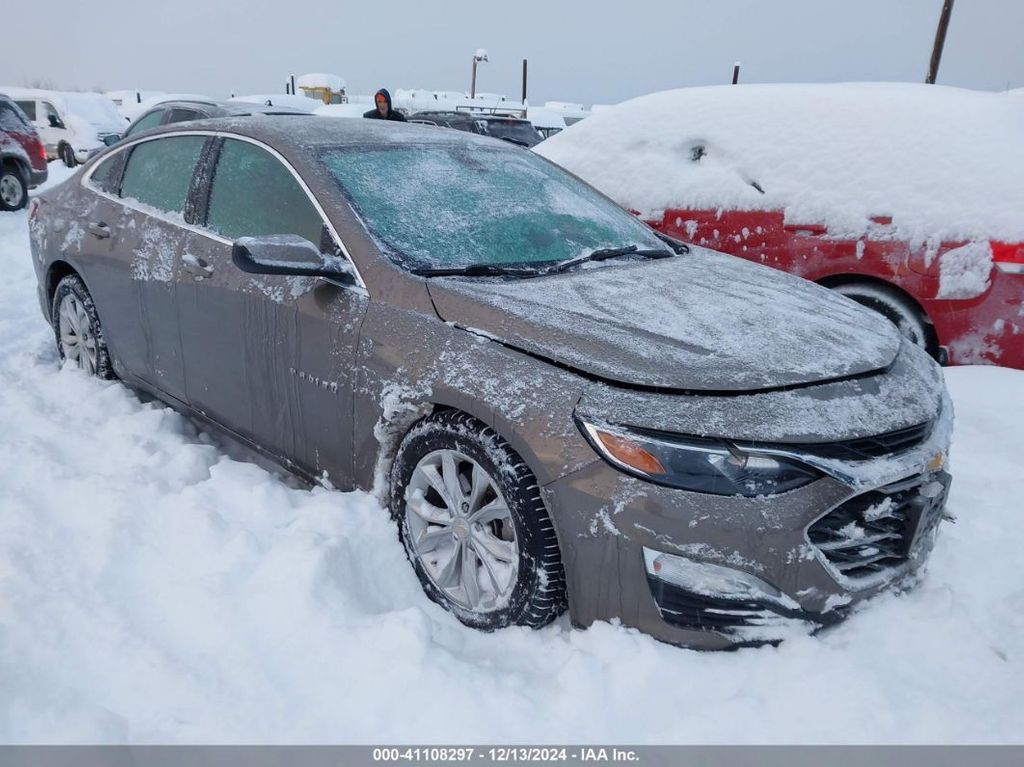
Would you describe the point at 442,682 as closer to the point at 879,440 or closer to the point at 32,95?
the point at 879,440

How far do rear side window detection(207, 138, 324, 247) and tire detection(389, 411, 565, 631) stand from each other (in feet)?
2.90

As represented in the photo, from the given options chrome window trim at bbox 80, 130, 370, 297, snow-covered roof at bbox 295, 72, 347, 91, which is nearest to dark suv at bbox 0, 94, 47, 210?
chrome window trim at bbox 80, 130, 370, 297

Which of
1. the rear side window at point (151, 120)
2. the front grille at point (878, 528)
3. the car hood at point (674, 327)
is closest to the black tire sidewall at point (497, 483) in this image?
the car hood at point (674, 327)

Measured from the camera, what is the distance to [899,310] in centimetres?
423

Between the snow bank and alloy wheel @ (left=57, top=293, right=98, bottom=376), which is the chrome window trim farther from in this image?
the snow bank

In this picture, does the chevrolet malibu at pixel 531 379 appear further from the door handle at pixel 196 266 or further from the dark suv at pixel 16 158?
the dark suv at pixel 16 158

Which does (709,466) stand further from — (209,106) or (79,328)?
(209,106)

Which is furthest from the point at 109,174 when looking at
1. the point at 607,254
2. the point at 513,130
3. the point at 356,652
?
the point at 513,130

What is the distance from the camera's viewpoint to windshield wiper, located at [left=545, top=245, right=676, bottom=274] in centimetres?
276

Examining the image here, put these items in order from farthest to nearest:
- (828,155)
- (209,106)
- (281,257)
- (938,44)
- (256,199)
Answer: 1. (938,44)
2. (209,106)
3. (828,155)
4. (256,199)
5. (281,257)

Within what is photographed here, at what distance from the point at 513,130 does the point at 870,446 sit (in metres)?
13.8

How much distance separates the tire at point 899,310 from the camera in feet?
13.6
